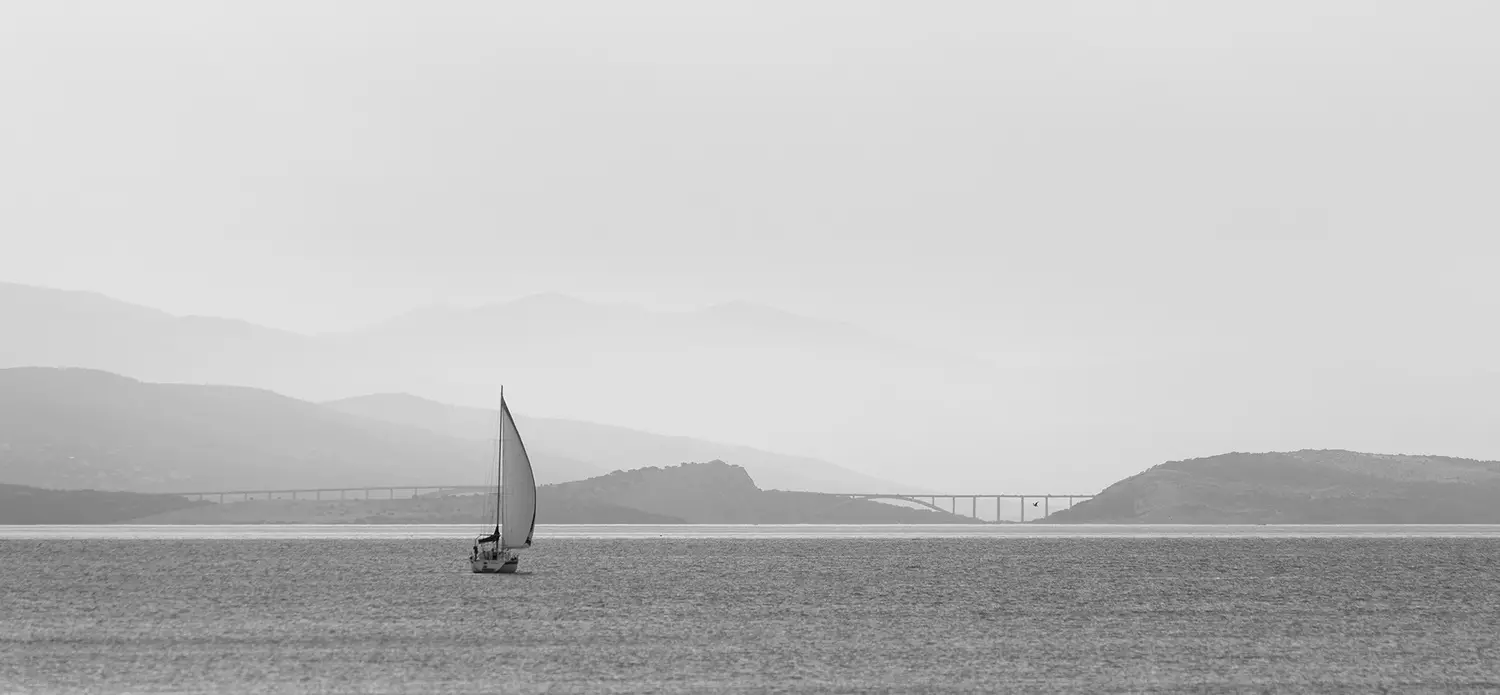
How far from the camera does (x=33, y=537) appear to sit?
57.6 metres

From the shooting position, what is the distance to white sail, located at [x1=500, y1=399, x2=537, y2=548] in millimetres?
40969

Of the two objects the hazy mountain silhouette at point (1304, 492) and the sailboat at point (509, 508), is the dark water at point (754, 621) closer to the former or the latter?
the sailboat at point (509, 508)

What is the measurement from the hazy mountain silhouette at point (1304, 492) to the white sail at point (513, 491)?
76903mm

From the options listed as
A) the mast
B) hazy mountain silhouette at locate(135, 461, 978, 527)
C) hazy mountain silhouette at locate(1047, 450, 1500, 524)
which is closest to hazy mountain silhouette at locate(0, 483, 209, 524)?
hazy mountain silhouette at locate(135, 461, 978, 527)

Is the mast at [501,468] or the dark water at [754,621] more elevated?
the mast at [501,468]

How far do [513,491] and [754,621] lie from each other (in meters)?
14.1

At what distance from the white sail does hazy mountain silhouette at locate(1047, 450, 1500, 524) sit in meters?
76.9

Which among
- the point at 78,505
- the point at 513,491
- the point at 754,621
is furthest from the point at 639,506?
the point at 754,621

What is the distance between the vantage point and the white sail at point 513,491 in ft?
134

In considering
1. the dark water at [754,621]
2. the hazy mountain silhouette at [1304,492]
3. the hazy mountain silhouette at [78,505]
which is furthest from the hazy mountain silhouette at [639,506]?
the dark water at [754,621]

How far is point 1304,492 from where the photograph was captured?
405 feet

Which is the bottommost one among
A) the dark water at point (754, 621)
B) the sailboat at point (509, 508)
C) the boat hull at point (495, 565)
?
the dark water at point (754, 621)

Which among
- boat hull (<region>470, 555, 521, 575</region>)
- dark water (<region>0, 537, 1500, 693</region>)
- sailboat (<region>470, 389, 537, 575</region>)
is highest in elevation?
sailboat (<region>470, 389, 537, 575</region>)

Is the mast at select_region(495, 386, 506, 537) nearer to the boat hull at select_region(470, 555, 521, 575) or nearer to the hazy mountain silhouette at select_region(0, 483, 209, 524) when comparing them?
the boat hull at select_region(470, 555, 521, 575)
